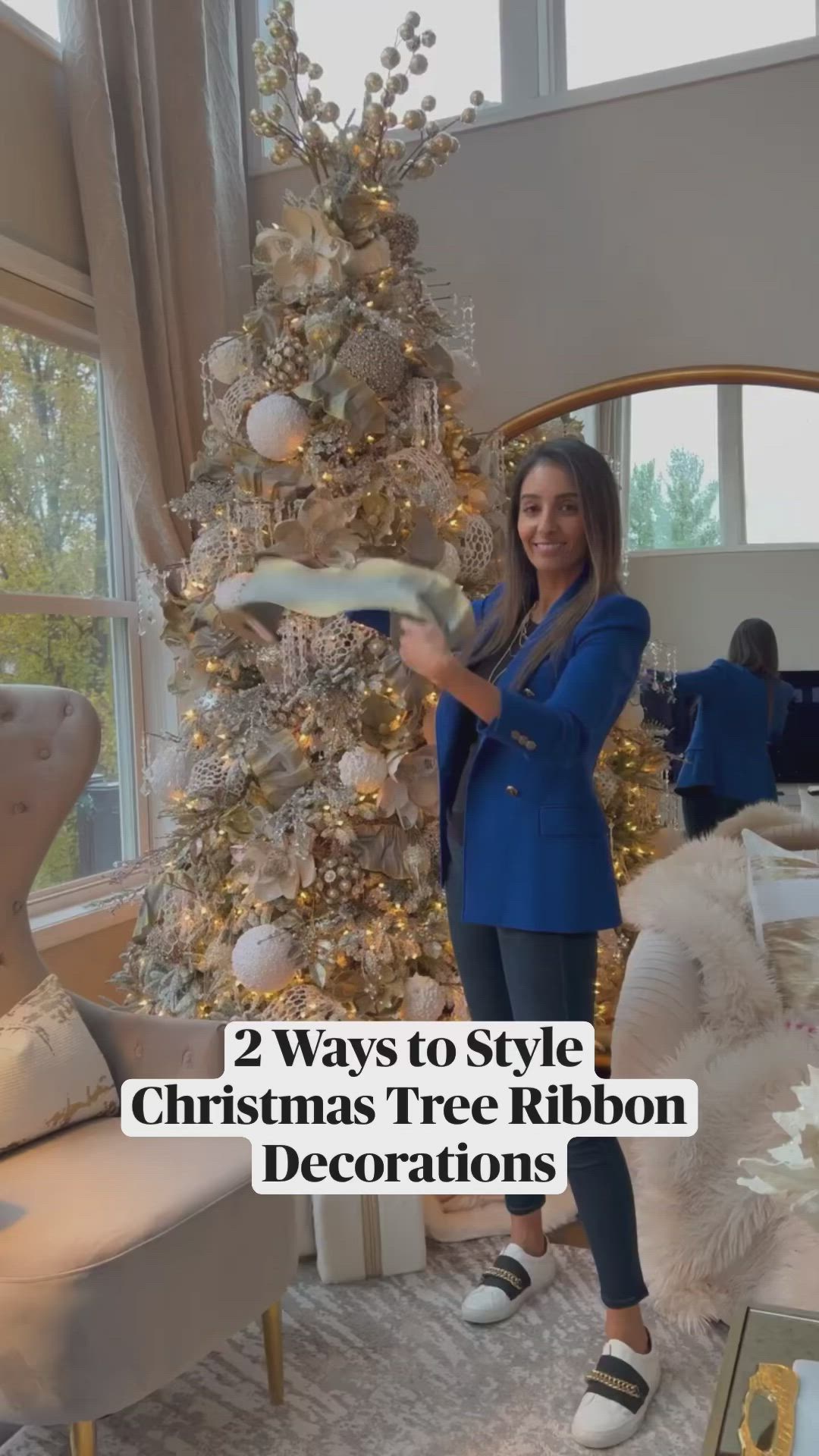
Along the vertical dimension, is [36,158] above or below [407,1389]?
above

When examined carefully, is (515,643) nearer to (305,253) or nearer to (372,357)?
(372,357)

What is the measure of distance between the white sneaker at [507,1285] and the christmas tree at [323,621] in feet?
1.49

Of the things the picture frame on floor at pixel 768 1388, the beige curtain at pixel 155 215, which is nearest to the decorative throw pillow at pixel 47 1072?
the picture frame on floor at pixel 768 1388

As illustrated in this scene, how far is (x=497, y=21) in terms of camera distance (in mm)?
2787

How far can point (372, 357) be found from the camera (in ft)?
6.75

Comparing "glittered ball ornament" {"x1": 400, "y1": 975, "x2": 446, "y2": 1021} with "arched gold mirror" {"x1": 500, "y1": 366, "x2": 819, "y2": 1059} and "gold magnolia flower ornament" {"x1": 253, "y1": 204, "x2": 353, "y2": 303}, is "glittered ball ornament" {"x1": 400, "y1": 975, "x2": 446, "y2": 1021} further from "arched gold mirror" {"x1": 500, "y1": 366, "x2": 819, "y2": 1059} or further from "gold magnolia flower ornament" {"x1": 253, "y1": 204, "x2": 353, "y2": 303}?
"gold magnolia flower ornament" {"x1": 253, "y1": 204, "x2": 353, "y2": 303}

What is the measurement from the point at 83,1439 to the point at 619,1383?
0.70m

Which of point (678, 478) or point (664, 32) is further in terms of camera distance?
point (664, 32)

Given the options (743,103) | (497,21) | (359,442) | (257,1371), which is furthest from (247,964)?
(497,21)

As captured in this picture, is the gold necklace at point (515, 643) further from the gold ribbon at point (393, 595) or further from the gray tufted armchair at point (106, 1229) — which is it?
the gray tufted armchair at point (106, 1229)

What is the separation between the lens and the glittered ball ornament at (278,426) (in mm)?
2068

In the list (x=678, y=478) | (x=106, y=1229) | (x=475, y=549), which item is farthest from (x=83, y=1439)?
(x=678, y=478)

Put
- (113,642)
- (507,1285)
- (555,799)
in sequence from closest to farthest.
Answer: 1. (555,799)
2. (507,1285)
3. (113,642)

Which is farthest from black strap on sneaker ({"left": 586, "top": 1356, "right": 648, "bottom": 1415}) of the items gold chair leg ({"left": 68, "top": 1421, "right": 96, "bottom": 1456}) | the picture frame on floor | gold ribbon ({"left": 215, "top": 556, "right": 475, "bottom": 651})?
gold ribbon ({"left": 215, "top": 556, "right": 475, "bottom": 651})
